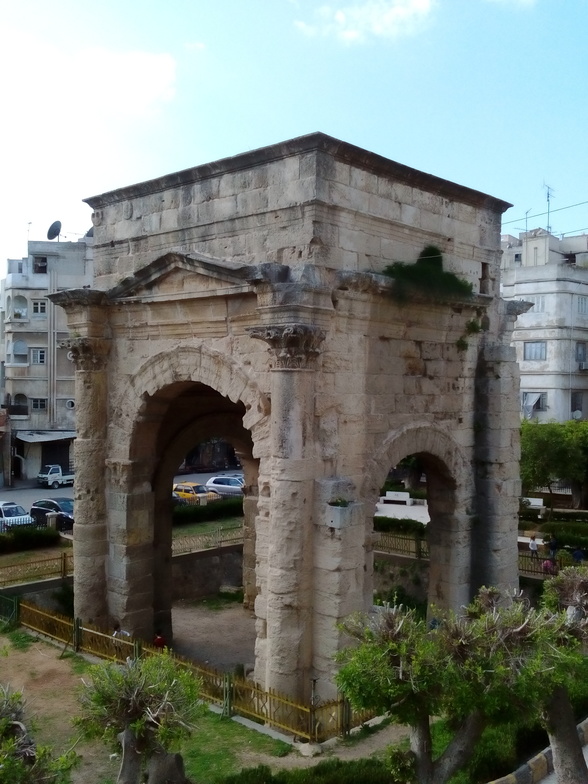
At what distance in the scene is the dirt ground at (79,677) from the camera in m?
8.95

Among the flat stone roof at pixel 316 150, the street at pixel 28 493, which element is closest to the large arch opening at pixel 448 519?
the flat stone roof at pixel 316 150

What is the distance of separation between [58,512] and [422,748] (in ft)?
66.1

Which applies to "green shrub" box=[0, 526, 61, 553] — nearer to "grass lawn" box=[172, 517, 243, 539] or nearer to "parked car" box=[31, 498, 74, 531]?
"parked car" box=[31, 498, 74, 531]

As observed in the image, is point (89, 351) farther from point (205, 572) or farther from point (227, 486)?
point (227, 486)

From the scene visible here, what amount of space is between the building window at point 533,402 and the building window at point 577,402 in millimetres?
1303

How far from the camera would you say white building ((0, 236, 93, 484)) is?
37906mm

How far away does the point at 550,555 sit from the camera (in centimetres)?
1967

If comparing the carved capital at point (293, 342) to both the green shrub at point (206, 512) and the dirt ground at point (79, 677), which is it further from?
the green shrub at point (206, 512)

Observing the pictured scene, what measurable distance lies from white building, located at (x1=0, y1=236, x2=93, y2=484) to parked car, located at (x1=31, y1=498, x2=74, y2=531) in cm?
1099

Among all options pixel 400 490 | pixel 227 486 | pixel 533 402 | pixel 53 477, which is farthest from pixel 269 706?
pixel 53 477

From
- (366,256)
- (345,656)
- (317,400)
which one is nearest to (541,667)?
(345,656)

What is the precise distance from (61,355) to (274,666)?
1215 inches

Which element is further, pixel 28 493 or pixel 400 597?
pixel 28 493

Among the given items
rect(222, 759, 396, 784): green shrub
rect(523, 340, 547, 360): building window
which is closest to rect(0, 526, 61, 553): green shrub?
rect(222, 759, 396, 784): green shrub
